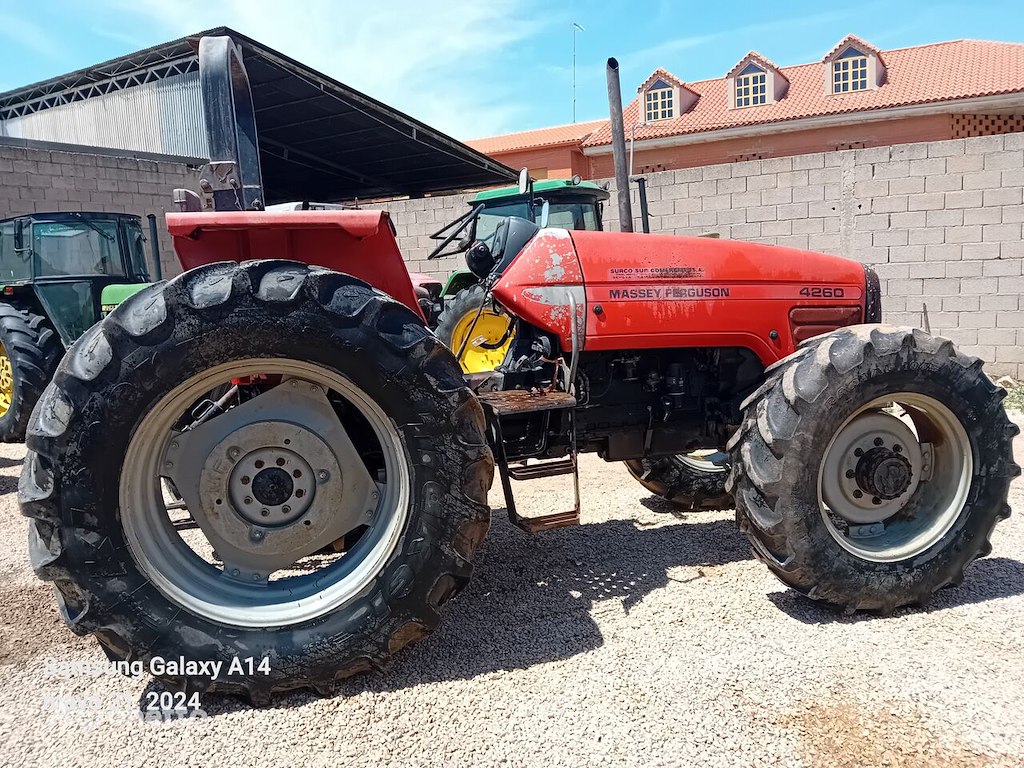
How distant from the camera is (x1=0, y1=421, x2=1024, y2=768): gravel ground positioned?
1.93 metres

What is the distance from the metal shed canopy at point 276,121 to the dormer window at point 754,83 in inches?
430

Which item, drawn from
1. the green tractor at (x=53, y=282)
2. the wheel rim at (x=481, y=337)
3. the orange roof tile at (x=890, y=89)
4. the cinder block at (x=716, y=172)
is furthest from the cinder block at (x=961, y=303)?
the orange roof tile at (x=890, y=89)

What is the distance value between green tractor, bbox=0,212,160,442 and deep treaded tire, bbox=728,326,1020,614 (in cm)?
642

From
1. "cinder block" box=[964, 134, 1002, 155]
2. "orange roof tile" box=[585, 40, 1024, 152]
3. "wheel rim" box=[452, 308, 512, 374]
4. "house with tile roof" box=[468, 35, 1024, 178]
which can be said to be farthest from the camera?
"orange roof tile" box=[585, 40, 1024, 152]

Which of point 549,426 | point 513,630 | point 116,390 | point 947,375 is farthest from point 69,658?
point 947,375

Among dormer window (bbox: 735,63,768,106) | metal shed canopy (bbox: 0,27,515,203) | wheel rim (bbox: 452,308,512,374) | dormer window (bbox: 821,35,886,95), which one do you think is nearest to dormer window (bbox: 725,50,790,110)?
dormer window (bbox: 735,63,768,106)

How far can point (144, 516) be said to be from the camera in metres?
2.21

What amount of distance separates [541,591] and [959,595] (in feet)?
5.41

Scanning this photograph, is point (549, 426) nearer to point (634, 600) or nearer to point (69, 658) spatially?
point (634, 600)

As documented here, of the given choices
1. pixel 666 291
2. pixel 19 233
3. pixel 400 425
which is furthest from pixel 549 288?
pixel 19 233

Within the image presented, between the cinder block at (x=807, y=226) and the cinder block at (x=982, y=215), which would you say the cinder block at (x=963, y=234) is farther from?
the cinder block at (x=807, y=226)

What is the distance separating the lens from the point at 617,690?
2.19 meters

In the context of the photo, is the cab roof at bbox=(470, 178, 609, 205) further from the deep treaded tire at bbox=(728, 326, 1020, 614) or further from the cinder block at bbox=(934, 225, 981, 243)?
the deep treaded tire at bbox=(728, 326, 1020, 614)

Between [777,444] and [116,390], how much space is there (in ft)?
7.08
